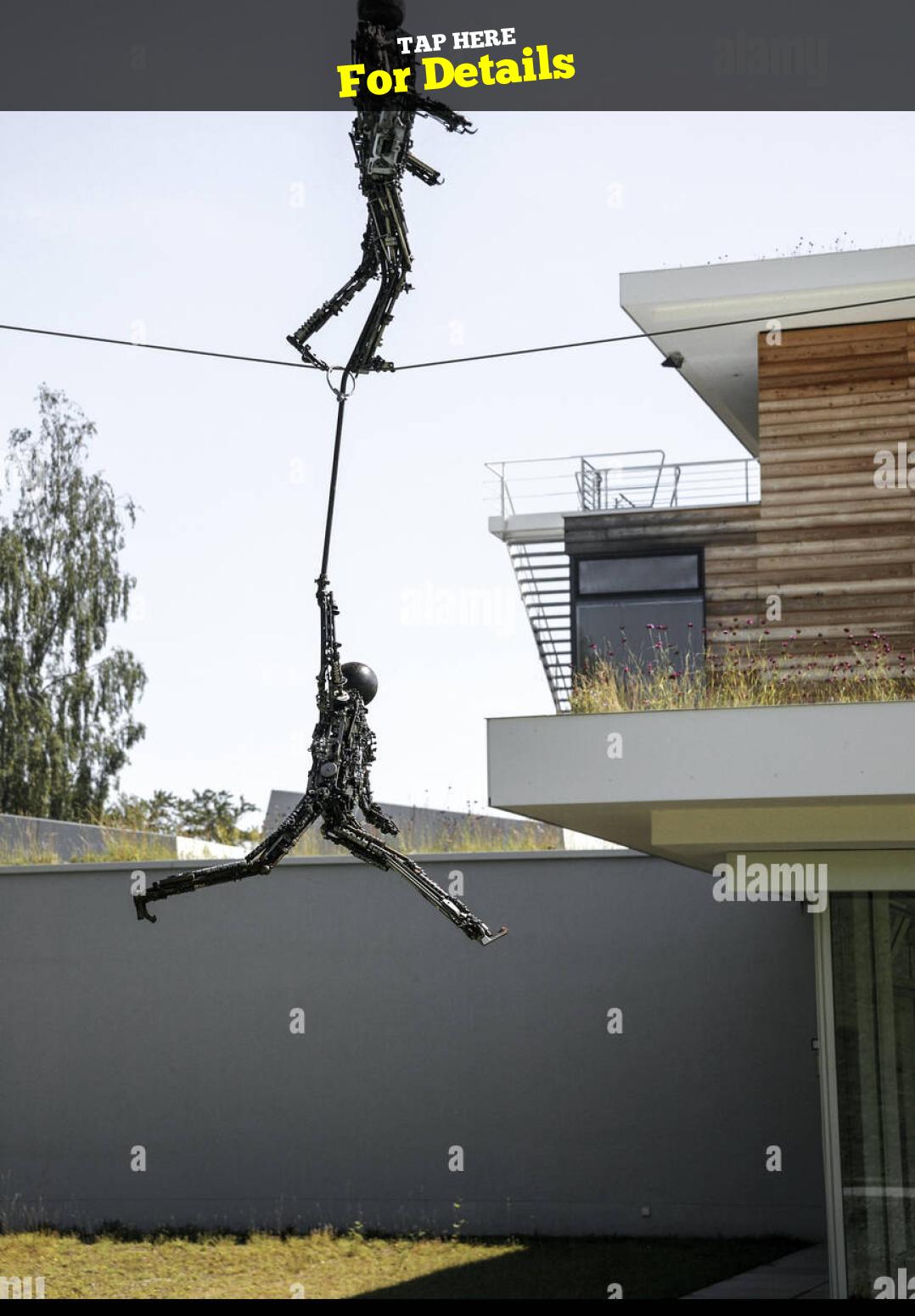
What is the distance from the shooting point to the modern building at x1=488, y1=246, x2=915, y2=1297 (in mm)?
7238

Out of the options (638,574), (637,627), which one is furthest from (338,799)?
(638,574)

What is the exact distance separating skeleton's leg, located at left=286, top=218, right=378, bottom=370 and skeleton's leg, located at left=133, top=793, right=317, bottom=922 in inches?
69.6

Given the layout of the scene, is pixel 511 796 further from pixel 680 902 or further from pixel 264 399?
pixel 264 399

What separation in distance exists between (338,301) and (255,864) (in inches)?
90.0

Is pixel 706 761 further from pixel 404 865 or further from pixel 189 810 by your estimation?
pixel 189 810

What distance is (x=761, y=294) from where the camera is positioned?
12242 mm

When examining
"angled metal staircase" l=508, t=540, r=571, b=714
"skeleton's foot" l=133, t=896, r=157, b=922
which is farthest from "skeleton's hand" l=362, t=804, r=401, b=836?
"angled metal staircase" l=508, t=540, r=571, b=714

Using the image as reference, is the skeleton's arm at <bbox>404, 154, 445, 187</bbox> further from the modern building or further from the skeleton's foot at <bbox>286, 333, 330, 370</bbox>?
the modern building

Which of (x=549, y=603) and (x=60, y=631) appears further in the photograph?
(x=60, y=631)

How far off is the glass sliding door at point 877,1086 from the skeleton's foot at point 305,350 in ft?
13.6

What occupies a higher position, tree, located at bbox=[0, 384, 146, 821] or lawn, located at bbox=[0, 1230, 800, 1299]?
tree, located at bbox=[0, 384, 146, 821]

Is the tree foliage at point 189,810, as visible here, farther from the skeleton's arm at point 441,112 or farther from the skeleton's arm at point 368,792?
the skeleton's arm at point 441,112
